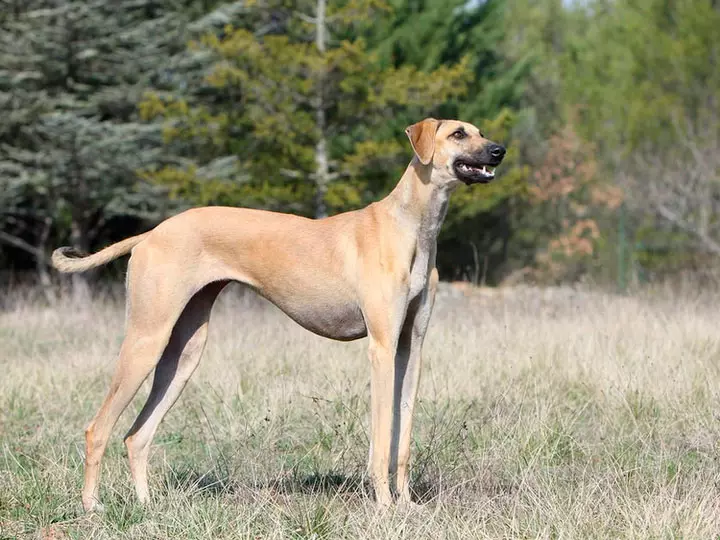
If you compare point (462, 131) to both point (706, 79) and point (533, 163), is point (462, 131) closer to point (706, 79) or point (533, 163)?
point (706, 79)

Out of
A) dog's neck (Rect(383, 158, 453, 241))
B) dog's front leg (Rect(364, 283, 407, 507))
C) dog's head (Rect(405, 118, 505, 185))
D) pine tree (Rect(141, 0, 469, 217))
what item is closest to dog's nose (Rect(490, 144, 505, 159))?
dog's head (Rect(405, 118, 505, 185))

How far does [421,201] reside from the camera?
17.0 ft

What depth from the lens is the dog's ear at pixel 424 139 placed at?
5.15 metres

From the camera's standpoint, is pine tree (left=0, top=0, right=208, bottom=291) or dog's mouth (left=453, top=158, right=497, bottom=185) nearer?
dog's mouth (left=453, top=158, right=497, bottom=185)

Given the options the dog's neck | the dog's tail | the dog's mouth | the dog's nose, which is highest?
the dog's nose

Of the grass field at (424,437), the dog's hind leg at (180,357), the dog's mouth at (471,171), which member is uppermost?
the dog's mouth at (471,171)

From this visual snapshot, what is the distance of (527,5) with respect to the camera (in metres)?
31.6

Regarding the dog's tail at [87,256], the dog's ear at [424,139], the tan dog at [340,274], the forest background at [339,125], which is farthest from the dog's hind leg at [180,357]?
the forest background at [339,125]

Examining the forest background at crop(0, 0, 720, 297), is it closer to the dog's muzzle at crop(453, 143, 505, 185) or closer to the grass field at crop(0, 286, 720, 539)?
the grass field at crop(0, 286, 720, 539)

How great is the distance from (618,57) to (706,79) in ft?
13.2

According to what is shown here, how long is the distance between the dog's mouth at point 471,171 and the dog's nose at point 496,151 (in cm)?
6

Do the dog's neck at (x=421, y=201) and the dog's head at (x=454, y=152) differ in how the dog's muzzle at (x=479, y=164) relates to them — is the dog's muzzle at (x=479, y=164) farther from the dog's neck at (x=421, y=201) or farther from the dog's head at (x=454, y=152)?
the dog's neck at (x=421, y=201)

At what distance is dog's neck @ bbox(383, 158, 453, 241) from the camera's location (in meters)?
5.16

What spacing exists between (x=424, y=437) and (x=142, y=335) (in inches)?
79.0
